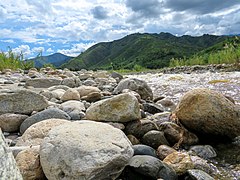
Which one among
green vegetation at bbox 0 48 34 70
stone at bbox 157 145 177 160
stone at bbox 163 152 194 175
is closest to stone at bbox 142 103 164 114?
stone at bbox 157 145 177 160

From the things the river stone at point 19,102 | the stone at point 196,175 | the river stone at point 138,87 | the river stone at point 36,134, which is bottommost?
the stone at point 196,175

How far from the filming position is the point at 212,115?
3715mm

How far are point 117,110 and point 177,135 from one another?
85 cm

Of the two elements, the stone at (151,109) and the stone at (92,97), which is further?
the stone at (92,97)

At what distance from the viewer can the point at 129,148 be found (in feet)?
8.30

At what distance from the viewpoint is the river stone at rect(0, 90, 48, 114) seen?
390cm

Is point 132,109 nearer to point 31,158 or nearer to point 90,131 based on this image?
point 90,131

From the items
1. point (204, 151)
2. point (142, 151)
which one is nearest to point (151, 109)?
point (204, 151)

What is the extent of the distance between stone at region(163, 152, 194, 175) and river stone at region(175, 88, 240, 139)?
0.96m

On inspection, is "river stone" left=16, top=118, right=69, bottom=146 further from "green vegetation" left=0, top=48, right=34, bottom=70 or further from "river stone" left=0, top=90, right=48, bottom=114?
"green vegetation" left=0, top=48, right=34, bottom=70

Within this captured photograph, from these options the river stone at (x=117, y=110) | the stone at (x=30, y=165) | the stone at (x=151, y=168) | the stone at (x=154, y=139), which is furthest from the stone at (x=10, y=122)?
A: the stone at (x=151, y=168)

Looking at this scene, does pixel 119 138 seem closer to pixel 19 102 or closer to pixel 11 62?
pixel 19 102

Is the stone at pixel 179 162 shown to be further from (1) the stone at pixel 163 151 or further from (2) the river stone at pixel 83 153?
(2) the river stone at pixel 83 153

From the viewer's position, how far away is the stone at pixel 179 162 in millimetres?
2805
